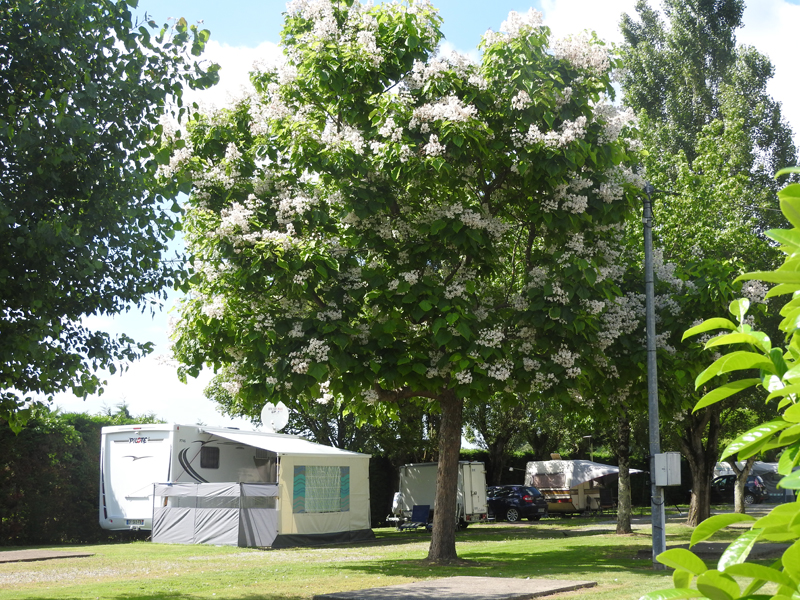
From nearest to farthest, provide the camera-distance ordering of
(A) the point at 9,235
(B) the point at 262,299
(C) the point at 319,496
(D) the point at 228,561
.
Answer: (A) the point at 9,235
(B) the point at 262,299
(D) the point at 228,561
(C) the point at 319,496

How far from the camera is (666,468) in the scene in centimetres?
1620

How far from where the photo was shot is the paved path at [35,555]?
18.5 m

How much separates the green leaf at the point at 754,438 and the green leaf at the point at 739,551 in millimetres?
162

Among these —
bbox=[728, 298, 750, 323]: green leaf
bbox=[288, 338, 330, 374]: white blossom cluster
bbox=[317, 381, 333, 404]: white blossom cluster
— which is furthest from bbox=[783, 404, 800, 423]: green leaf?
bbox=[317, 381, 333, 404]: white blossom cluster

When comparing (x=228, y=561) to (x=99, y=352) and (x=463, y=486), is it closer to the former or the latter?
(x=99, y=352)

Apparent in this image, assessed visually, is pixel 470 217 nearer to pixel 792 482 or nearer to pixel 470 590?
pixel 470 590

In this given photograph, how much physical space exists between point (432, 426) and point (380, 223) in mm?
23479

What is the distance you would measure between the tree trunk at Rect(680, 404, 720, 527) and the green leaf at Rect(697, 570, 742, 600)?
2545 cm

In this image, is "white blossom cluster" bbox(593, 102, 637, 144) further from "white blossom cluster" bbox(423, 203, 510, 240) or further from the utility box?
the utility box

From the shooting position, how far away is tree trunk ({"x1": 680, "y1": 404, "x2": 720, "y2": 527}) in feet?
83.9

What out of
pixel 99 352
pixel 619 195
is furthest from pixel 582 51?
pixel 99 352

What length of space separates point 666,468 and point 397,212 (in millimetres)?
7405

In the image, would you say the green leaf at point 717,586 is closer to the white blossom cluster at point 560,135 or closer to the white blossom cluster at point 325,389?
the white blossom cluster at point 560,135

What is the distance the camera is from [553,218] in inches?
595
